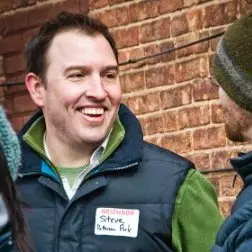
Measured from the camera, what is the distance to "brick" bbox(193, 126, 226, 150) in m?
4.10

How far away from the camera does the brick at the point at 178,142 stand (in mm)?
4254

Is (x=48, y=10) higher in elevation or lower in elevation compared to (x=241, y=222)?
higher

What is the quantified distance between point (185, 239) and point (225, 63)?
717mm

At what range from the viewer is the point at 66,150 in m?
3.12

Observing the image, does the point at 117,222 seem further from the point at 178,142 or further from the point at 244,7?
the point at 244,7

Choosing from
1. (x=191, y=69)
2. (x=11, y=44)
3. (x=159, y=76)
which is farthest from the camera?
(x=11, y=44)

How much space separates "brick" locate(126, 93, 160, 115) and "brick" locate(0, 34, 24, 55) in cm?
88

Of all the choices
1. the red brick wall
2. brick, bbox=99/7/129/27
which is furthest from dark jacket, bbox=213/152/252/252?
brick, bbox=99/7/129/27

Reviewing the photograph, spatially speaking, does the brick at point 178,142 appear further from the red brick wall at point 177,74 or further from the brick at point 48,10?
the brick at point 48,10

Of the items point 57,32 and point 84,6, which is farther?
point 84,6

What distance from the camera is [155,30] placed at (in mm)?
4414

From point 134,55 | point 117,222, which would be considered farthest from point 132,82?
point 117,222

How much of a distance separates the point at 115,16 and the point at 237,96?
221 centimetres

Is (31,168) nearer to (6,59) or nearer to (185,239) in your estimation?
(185,239)
